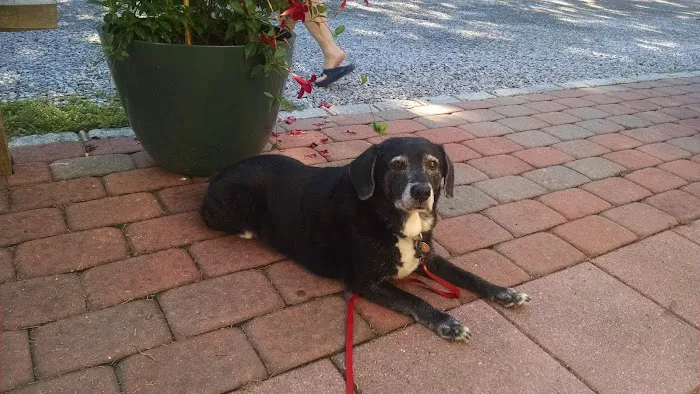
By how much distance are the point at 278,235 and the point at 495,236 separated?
119 cm

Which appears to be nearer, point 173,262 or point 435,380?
point 435,380

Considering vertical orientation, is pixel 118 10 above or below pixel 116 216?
above

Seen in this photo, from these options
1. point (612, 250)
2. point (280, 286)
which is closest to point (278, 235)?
point (280, 286)

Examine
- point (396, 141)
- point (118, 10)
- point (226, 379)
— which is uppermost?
point (118, 10)

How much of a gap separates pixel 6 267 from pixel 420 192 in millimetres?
1839

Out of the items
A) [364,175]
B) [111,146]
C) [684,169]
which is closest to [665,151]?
[684,169]

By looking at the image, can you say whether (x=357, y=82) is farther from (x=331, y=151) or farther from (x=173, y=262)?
(x=173, y=262)

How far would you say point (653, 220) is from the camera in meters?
3.18

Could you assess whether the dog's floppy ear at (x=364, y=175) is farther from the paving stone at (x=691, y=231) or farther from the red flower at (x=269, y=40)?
the paving stone at (x=691, y=231)

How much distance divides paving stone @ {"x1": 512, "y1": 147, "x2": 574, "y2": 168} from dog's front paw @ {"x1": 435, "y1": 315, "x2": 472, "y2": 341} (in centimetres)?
203

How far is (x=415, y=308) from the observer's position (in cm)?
226

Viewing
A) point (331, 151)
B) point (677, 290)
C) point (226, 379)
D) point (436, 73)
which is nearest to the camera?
point (226, 379)

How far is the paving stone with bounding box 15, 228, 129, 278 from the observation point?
236 cm

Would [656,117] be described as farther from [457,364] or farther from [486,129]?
[457,364]
